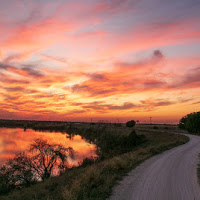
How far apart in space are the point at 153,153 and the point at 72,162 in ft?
45.1

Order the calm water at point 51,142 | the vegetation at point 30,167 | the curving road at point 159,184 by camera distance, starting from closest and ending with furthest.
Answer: the curving road at point 159,184 → the vegetation at point 30,167 → the calm water at point 51,142

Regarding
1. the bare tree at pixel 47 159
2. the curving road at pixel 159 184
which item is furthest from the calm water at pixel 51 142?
the curving road at pixel 159 184

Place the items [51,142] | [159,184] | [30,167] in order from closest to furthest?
[159,184]
[30,167]
[51,142]

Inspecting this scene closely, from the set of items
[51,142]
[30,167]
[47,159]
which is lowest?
[30,167]

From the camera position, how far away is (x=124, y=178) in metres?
11.8

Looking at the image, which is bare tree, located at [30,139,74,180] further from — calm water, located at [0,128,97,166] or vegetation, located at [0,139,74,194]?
calm water, located at [0,128,97,166]

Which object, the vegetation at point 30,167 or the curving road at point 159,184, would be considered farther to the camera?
the vegetation at point 30,167

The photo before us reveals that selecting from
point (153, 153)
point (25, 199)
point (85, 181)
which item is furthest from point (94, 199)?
point (153, 153)

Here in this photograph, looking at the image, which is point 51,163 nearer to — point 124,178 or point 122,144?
point 124,178

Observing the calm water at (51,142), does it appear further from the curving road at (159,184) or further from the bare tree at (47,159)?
the curving road at (159,184)

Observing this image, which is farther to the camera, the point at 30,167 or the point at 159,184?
the point at 30,167

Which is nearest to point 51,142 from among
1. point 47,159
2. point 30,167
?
point 47,159

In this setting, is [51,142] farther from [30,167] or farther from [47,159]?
[30,167]

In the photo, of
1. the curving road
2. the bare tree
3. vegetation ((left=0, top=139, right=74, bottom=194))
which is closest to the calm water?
the bare tree
